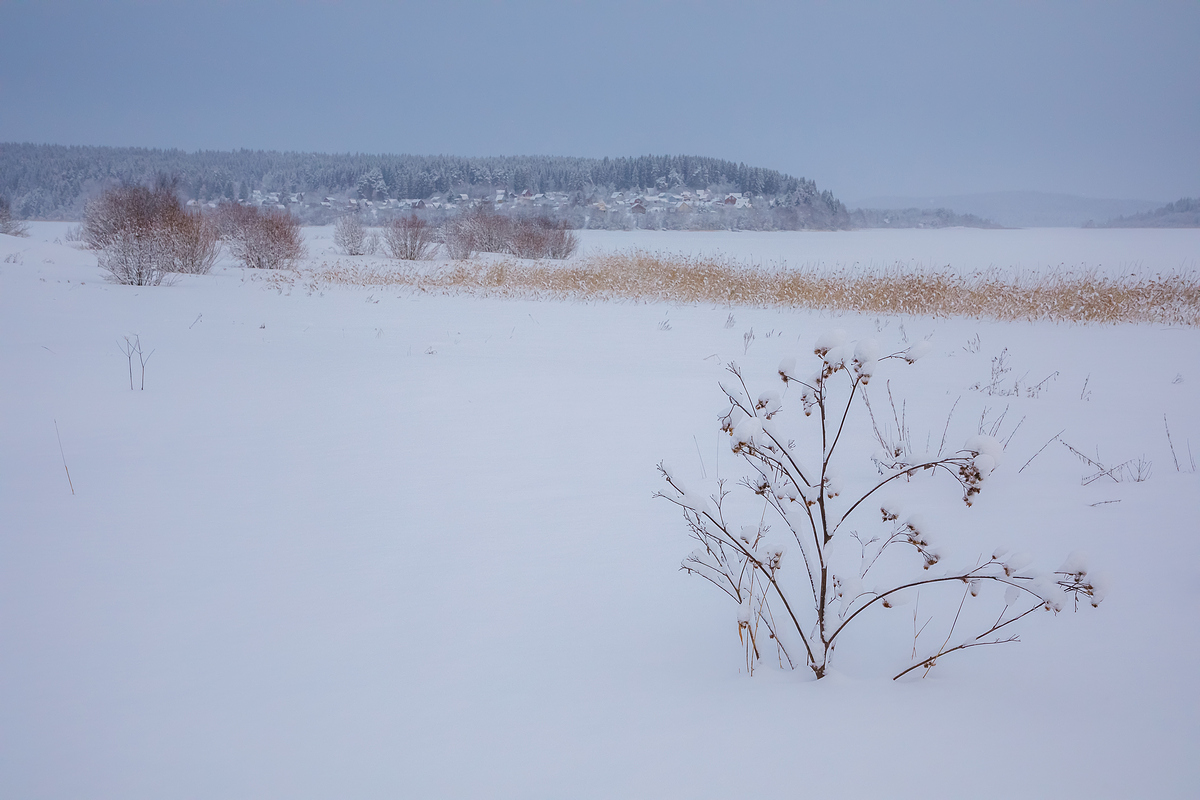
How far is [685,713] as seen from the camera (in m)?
1.47

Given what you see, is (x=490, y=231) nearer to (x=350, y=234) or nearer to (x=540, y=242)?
(x=540, y=242)

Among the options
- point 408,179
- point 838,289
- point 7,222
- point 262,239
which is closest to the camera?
point 838,289

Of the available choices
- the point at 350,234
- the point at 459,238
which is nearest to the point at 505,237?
the point at 459,238

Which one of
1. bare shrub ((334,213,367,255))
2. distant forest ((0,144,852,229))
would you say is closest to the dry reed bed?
bare shrub ((334,213,367,255))

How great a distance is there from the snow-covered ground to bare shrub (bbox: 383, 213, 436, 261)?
18527 millimetres

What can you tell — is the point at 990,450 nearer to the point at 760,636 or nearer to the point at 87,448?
the point at 760,636

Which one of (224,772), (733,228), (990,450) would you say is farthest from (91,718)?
(733,228)

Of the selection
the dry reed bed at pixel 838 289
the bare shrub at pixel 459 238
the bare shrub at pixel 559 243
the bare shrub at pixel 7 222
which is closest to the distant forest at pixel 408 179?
the bare shrub at pixel 7 222

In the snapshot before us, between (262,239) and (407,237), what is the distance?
5.36 metres

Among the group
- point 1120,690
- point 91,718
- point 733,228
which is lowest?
point 91,718

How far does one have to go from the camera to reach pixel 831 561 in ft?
5.32

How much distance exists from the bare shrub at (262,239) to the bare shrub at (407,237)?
159 inches

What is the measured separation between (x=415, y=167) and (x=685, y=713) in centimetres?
7777

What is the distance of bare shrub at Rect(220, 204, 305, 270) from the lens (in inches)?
733
